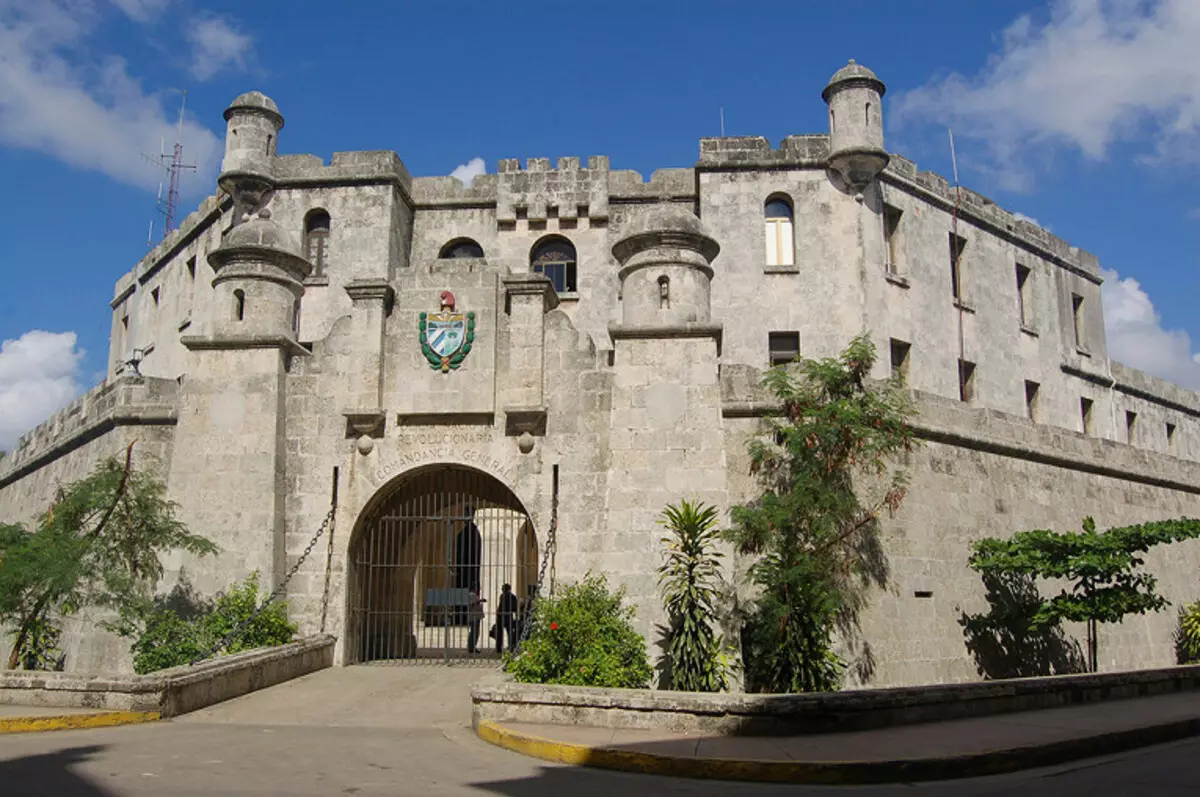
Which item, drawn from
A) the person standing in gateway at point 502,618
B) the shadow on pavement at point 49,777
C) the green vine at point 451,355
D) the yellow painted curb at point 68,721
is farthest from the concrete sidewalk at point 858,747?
the person standing in gateway at point 502,618

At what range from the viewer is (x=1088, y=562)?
14852mm

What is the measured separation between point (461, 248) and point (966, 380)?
43.1ft

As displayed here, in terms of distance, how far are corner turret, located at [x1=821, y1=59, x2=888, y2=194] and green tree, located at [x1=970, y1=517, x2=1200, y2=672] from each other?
11.0 meters

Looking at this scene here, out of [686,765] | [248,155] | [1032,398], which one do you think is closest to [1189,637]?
Answer: [1032,398]

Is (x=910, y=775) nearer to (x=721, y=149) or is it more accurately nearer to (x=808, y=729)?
(x=808, y=729)

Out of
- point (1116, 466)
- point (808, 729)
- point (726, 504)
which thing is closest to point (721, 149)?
point (1116, 466)

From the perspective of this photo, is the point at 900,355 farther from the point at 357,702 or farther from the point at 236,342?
the point at 357,702

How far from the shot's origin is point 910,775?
8273 mm

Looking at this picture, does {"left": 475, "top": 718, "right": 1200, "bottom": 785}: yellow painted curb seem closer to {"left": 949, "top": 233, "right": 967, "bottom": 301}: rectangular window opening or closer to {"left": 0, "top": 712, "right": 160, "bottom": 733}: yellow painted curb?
{"left": 0, "top": 712, "right": 160, "bottom": 733}: yellow painted curb

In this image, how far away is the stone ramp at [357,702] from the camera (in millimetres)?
11109

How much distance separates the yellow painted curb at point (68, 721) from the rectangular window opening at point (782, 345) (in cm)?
1643

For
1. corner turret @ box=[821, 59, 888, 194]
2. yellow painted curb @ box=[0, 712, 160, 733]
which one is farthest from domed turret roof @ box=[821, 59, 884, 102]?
yellow painted curb @ box=[0, 712, 160, 733]

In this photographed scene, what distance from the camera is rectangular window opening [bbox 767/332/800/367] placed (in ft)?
78.3

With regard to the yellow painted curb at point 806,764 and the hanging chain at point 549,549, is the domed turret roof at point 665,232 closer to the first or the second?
the hanging chain at point 549,549
